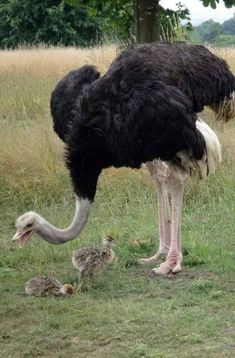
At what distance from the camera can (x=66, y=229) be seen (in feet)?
17.2

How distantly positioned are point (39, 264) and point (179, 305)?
4.33ft

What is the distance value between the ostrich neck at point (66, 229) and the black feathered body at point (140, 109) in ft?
0.29

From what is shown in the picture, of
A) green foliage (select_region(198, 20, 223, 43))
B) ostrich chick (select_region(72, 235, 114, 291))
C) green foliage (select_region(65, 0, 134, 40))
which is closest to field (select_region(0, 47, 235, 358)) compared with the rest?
ostrich chick (select_region(72, 235, 114, 291))

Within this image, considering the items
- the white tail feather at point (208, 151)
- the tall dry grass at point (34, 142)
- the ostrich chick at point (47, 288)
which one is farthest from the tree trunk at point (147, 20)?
the ostrich chick at point (47, 288)

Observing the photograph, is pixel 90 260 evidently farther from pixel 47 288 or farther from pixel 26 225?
pixel 26 225

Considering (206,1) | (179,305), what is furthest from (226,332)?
(206,1)

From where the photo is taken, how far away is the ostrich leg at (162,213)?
5.63 m

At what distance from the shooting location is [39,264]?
5660mm

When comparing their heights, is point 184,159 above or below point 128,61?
below

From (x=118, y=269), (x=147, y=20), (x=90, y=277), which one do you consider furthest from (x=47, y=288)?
(x=147, y=20)

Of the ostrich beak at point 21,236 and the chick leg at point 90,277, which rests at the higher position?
the ostrich beak at point 21,236

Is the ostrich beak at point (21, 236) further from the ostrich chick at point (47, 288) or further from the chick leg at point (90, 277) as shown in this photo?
the chick leg at point (90, 277)

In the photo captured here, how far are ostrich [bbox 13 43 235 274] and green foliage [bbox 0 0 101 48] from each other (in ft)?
78.5

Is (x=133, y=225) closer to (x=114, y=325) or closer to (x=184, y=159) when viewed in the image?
(x=184, y=159)
